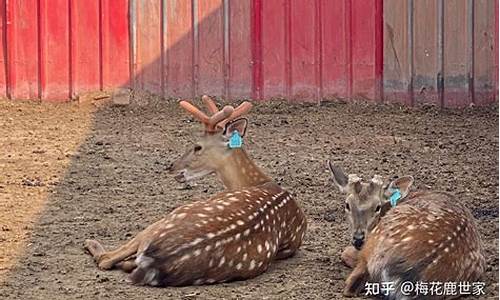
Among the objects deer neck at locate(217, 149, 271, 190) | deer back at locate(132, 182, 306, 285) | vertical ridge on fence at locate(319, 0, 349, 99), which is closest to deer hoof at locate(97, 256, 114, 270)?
deer back at locate(132, 182, 306, 285)

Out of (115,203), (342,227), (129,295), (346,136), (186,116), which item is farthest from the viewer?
(186,116)

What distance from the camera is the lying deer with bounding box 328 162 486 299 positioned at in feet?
17.4

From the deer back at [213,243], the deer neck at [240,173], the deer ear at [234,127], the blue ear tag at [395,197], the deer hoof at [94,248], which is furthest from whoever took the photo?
the deer ear at [234,127]

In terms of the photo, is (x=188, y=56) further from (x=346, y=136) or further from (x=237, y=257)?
(x=237, y=257)

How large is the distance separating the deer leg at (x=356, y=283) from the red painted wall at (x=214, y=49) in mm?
4772

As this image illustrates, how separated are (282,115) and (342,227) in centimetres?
324

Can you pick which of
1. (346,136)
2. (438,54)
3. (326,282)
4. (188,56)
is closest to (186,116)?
(188,56)

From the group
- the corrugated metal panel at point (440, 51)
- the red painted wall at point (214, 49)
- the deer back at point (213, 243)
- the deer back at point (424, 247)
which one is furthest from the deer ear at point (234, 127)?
the corrugated metal panel at point (440, 51)

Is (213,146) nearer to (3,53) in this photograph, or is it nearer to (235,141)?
(235,141)

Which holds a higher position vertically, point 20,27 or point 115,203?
point 20,27

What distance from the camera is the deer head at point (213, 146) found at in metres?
6.95

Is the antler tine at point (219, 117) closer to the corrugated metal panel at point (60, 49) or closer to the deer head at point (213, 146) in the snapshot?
the deer head at point (213, 146)

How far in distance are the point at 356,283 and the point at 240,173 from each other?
4.57ft

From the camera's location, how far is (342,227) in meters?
6.98
